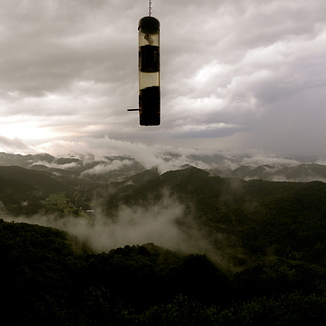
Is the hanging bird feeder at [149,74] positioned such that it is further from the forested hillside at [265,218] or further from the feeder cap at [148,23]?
the forested hillside at [265,218]

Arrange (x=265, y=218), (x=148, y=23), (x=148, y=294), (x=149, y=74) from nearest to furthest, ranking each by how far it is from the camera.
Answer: (x=148, y=23) → (x=149, y=74) → (x=148, y=294) → (x=265, y=218)

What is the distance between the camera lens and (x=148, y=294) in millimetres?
37094

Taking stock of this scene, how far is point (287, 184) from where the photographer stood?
6176 inches

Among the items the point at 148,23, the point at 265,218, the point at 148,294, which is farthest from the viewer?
the point at 265,218

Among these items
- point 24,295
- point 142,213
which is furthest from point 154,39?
point 142,213

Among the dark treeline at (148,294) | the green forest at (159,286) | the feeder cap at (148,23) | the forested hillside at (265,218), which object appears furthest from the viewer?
the forested hillside at (265,218)

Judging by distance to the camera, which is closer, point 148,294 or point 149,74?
point 149,74

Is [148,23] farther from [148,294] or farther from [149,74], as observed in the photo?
[148,294]

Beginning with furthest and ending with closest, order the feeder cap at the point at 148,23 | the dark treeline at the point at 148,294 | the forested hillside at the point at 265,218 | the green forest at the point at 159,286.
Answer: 1. the forested hillside at the point at 265,218
2. the green forest at the point at 159,286
3. the dark treeline at the point at 148,294
4. the feeder cap at the point at 148,23

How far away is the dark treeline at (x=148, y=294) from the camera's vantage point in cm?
1811

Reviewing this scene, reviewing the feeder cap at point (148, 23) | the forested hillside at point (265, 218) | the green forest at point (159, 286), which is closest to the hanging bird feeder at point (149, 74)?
the feeder cap at point (148, 23)

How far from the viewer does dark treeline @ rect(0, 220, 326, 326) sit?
18109 mm

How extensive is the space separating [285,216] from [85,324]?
126396 mm

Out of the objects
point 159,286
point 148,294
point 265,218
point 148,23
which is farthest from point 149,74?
point 265,218
